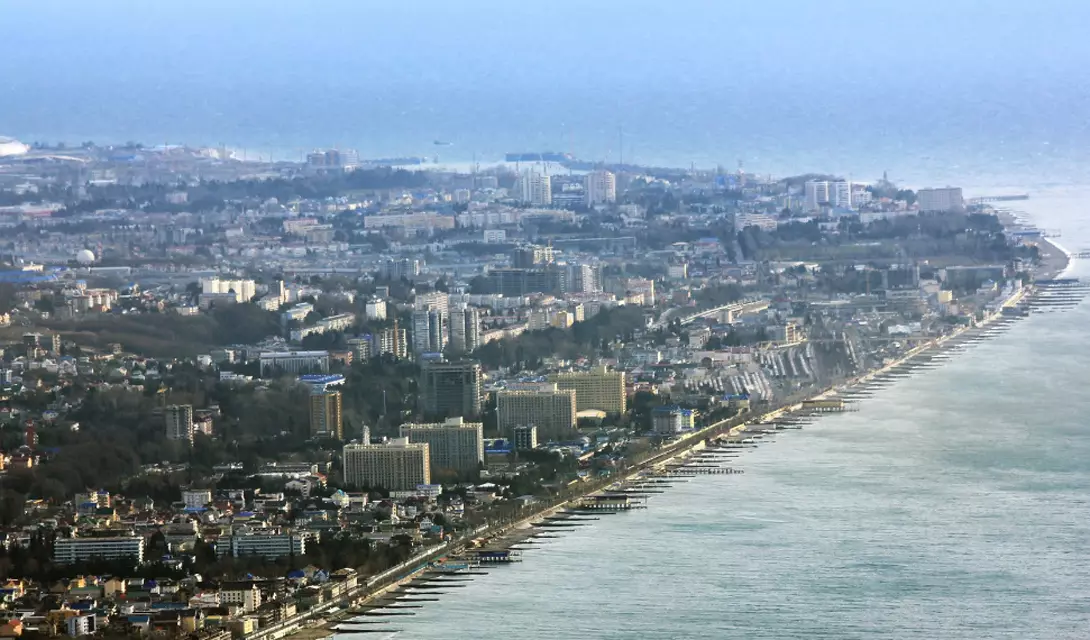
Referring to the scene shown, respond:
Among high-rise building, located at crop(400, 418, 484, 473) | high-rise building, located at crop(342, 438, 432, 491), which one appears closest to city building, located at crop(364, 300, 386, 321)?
high-rise building, located at crop(400, 418, 484, 473)

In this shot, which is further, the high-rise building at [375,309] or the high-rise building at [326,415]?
the high-rise building at [375,309]

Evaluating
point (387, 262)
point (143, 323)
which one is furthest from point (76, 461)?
point (387, 262)

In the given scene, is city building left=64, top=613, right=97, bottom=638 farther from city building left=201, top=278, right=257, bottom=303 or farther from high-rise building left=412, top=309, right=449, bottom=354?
city building left=201, top=278, right=257, bottom=303

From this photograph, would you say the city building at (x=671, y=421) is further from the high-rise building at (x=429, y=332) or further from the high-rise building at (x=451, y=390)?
the high-rise building at (x=429, y=332)

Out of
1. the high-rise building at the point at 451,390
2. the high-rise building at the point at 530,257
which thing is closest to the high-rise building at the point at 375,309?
the high-rise building at the point at 530,257

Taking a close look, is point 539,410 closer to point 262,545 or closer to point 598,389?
point 598,389

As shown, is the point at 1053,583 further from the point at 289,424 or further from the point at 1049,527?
the point at 289,424
